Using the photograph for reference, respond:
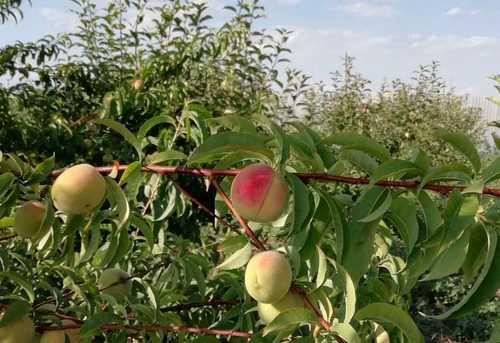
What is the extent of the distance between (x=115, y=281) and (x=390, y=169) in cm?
70

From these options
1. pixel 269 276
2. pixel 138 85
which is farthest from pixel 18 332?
pixel 138 85

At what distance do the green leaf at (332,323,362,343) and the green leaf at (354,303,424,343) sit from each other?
0.02 m

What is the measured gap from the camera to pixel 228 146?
0.81 metres

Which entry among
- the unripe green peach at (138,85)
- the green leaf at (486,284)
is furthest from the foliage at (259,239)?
the unripe green peach at (138,85)

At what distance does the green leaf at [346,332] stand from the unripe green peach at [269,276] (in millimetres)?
98

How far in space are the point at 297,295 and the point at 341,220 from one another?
19 cm

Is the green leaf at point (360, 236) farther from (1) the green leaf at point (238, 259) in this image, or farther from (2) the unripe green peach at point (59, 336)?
(2) the unripe green peach at point (59, 336)

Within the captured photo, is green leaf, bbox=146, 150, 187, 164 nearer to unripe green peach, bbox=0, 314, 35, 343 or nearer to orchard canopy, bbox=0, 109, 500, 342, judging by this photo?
orchard canopy, bbox=0, 109, 500, 342

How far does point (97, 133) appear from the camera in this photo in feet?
10.1

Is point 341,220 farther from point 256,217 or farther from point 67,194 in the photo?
point 67,194

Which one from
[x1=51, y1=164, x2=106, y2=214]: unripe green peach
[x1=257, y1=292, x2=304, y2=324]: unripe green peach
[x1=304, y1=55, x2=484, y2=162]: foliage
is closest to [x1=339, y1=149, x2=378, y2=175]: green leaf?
[x1=257, y1=292, x2=304, y2=324]: unripe green peach

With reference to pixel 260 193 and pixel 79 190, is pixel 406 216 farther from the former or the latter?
pixel 79 190

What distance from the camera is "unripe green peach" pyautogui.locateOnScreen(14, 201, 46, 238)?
3.14 ft

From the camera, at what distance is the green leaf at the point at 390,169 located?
73 centimetres
